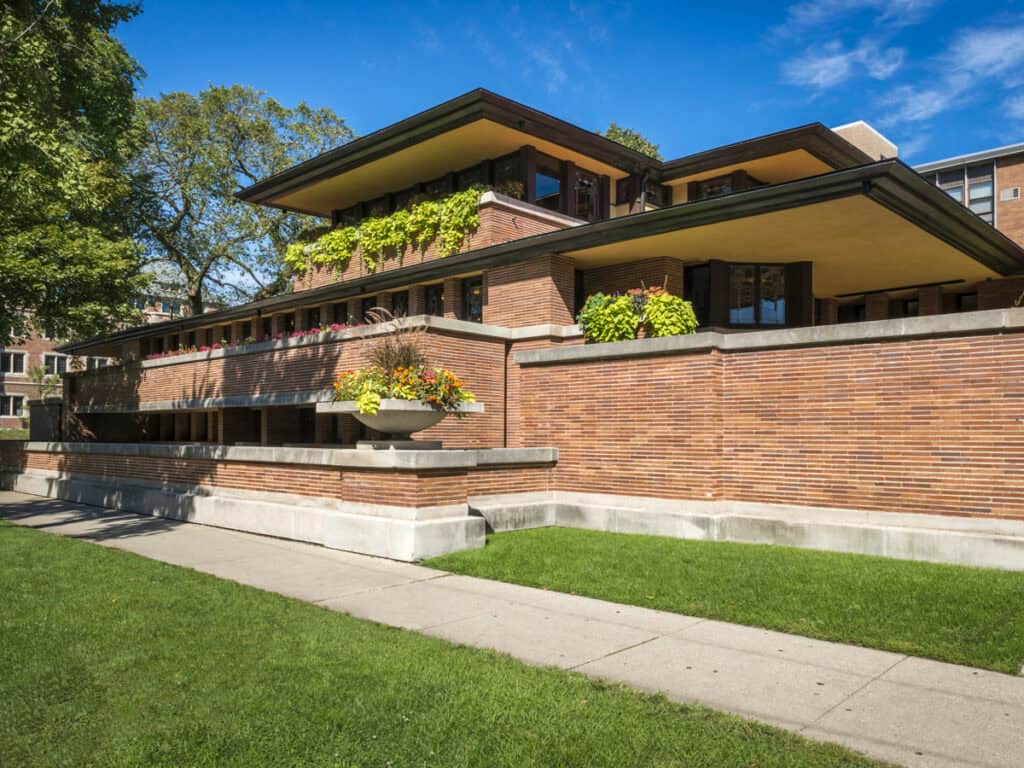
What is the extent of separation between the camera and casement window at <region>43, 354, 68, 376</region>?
76.1 metres

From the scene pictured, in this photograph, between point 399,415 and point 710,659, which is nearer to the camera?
point 710,659

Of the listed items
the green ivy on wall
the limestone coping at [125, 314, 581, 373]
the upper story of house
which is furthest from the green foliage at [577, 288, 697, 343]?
the upper story of house

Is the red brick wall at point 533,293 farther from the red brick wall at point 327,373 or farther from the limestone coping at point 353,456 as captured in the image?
the limestone coping at point 353,456

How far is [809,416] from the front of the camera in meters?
11.7

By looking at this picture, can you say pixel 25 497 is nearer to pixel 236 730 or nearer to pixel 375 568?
pixel 375 568

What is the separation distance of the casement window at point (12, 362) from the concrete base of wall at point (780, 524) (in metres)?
76.4

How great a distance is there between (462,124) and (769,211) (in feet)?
28.0

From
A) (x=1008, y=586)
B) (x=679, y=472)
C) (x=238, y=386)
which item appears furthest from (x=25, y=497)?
(x=1008, y=586)

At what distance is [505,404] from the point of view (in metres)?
17.3

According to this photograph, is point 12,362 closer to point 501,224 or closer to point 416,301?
point 416,301

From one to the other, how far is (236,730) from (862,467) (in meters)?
9.31

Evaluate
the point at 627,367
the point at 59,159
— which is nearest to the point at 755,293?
the point at 627,367

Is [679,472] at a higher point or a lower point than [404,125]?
lower

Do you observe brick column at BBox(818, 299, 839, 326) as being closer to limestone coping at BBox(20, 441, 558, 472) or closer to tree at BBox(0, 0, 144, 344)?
limestone coping at BBox(20, 441, 558, 472)
